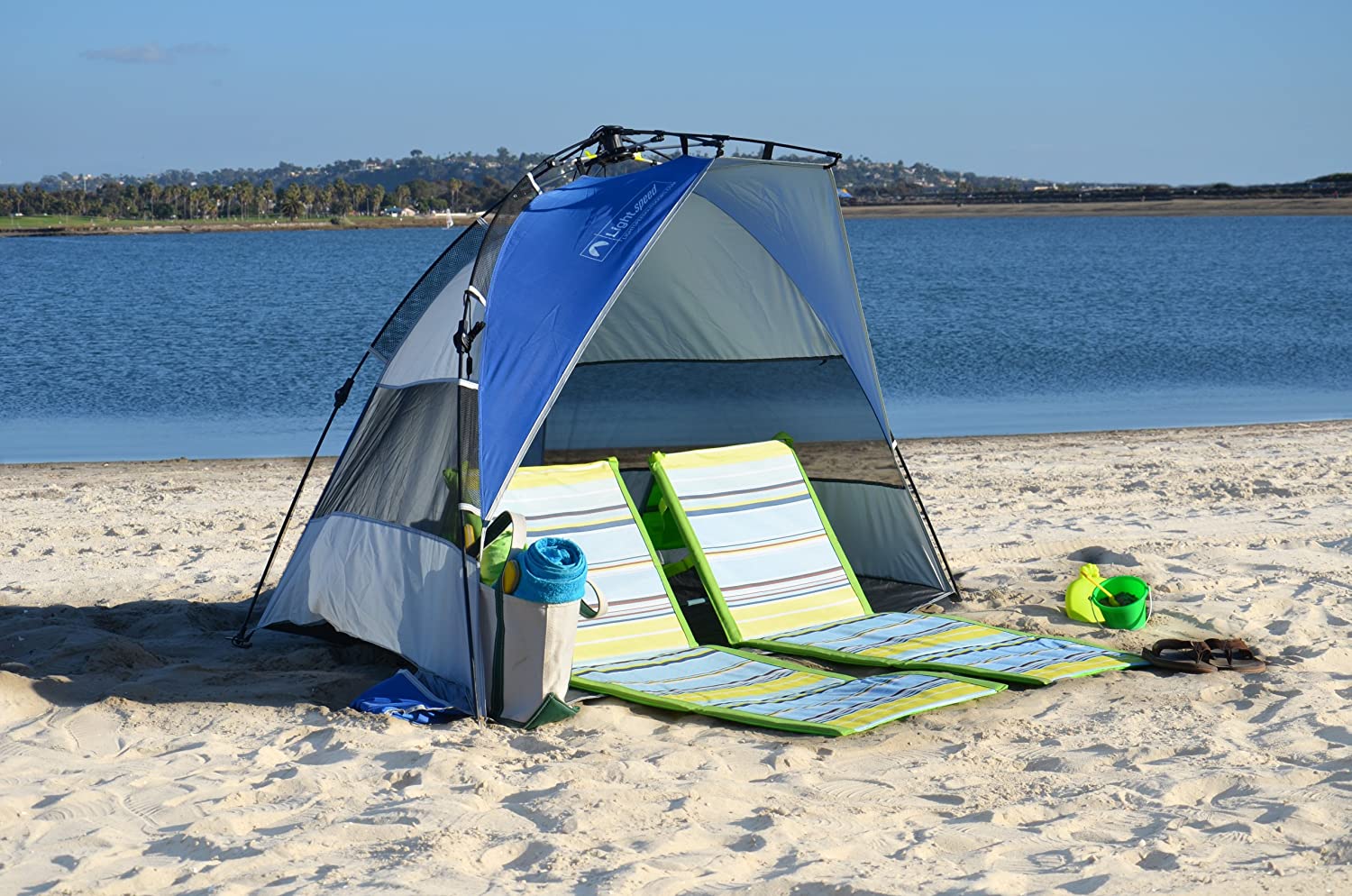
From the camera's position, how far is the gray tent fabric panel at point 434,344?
5.49 m

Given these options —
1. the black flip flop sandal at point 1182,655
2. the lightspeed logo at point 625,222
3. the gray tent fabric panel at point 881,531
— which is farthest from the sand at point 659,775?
the lightspeed logo at point 625,222

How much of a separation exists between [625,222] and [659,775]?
7.69 ft

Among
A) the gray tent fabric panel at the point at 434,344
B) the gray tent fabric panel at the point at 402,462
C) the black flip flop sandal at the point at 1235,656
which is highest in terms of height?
the gray tent fabric panel at the point at 434,344

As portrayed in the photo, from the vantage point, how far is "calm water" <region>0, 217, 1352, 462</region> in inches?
595

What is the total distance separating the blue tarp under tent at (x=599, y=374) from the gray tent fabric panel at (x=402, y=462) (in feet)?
0.04

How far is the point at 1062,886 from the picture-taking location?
3.37 m

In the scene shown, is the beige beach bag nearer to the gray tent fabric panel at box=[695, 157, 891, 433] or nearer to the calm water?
the gray tent fabric panel at box=[695, 157, 891, 433]

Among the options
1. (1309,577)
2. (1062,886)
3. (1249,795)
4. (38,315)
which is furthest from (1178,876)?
(38,315)

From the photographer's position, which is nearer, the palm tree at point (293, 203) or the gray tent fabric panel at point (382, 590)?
the gray tent fabric panel at point (382, 590)

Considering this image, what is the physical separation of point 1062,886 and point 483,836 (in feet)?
4.90

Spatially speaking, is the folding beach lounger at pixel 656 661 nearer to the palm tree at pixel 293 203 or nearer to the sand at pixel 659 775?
the sand at pixel 659 775

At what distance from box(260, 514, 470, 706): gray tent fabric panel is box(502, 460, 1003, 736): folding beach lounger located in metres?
0.51

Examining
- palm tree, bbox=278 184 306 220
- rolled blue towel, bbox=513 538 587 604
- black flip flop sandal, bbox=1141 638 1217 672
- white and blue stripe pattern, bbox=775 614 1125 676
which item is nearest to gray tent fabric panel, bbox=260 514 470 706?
rolled blue towel, bbox=513 538 587 604

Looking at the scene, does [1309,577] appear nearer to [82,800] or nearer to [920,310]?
[82,800]
